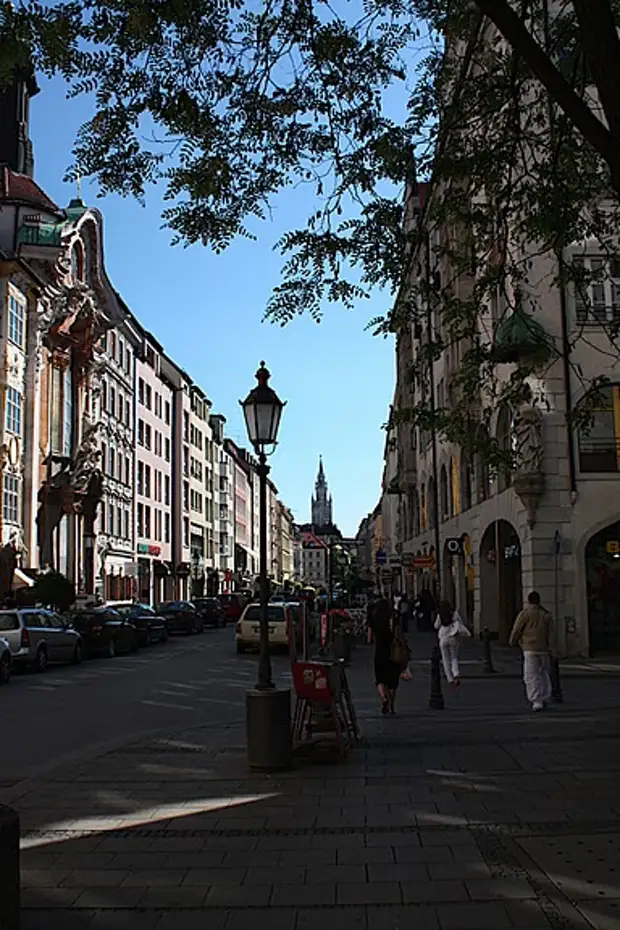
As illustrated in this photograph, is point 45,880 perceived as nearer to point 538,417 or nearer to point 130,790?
point 130,790

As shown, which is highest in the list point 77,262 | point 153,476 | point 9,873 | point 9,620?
point 77,262

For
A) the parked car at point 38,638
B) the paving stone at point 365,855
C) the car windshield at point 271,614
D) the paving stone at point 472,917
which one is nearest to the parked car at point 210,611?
the car windshield at point 271,614

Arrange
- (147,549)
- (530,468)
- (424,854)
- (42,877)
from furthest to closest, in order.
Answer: (147,549), (530,468), (424,854), (42,877)

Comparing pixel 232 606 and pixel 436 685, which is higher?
pixel 232 606

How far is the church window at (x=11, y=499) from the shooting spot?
3944cm

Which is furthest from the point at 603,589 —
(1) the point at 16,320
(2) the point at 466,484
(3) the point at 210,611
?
(3) the point at 210,611

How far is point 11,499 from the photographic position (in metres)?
40.3

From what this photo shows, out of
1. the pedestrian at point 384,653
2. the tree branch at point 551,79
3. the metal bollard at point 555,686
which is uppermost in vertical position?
the tree branch at point 551,79

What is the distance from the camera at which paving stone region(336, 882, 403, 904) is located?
20.0 feet

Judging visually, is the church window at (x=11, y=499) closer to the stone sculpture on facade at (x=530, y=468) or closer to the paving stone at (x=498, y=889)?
the stone sculpture on facade at (x=530, y=468)

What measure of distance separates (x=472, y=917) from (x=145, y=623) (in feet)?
102

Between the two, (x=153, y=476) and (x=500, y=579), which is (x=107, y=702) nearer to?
(x=500, y=579)

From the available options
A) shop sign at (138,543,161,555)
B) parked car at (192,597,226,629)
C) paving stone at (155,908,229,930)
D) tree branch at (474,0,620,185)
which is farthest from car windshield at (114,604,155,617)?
tree branch at (474,0,620,185)

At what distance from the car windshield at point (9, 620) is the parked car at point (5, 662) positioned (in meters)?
2.14
